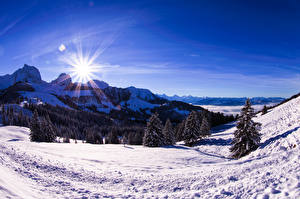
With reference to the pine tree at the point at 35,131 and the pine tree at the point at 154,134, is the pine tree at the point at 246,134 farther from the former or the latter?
the pine tree at the point at 35,131

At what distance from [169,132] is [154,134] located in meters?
8.90

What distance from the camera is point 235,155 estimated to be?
19.7 metres

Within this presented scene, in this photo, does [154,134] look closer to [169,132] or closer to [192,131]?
[169,132]

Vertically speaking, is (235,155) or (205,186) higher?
(205,186)

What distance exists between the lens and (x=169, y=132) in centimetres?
3675

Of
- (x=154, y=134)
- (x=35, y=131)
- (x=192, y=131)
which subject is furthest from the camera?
(x=35, y=131)

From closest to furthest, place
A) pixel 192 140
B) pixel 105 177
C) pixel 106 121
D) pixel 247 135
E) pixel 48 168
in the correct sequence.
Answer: pixel 105 177 < pixel 48 168 < pixel 247 135 < pixel 192 140 < pixel 106 121

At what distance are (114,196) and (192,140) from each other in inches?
1250

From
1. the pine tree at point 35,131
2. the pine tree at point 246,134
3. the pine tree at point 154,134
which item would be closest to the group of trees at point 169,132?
the pine tree at point 154,134

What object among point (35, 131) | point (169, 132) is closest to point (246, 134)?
point (169, 132)

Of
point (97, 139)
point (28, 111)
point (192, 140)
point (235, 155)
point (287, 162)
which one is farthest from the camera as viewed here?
point (28, 111)

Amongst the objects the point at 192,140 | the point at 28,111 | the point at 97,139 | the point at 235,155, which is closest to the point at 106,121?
the point at 28,111

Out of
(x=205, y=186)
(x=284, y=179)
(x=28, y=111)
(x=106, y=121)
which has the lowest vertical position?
(x=106, y=121)

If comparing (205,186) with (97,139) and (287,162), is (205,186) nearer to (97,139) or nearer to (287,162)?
(287,162)
